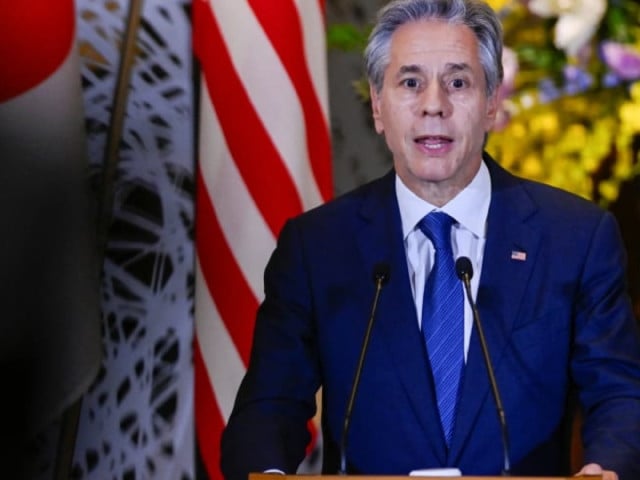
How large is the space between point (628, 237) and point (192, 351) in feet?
3.96

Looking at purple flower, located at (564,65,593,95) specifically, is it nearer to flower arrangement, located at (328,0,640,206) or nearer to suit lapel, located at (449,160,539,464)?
flower arrangement, located at (328,0,640,206)

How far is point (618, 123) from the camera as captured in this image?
11.8 ft

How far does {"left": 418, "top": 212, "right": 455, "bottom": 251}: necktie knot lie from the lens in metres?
2.75

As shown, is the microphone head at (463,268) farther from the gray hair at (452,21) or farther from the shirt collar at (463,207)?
the gray hair at (452,21)

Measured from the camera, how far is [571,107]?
12.0ft

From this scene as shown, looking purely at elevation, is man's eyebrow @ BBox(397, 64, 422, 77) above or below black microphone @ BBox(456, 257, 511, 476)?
above

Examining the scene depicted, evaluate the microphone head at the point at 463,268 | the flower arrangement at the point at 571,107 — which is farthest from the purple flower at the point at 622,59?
the microphone head at the point at 463,268

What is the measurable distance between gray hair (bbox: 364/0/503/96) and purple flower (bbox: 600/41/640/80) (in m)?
0.72

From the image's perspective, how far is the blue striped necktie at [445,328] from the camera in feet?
8.71

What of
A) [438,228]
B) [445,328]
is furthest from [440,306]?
[438,228]

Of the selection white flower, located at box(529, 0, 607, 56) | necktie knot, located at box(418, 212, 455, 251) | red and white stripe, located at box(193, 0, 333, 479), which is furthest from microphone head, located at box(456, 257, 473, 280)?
red and white stripe, located at box(193, 0, 333, 479)

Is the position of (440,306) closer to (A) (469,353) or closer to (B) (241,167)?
(A) (469,353)

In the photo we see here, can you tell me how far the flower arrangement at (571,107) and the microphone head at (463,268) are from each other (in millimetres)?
1105

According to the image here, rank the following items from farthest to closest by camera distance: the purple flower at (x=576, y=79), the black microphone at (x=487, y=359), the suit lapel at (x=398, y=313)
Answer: the purple flower at (x=576, y=79), the suit lapel at (x=398, y=313), the black microphone at (x=487, y=359)
